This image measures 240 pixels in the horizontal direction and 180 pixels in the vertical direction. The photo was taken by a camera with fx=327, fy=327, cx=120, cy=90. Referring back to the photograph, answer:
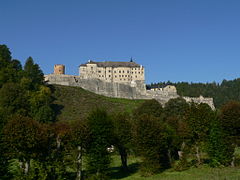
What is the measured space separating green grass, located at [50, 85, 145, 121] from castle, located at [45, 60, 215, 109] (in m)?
5.50

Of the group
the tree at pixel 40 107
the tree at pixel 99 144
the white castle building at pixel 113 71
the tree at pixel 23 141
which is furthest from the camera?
the white castle building at pixel 113 71

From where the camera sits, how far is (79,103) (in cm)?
10056

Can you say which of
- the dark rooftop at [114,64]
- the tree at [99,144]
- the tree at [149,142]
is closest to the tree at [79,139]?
the tree at [99,144]

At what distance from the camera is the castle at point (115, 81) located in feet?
394

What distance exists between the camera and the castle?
120 m

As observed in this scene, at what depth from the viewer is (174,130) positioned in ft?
138

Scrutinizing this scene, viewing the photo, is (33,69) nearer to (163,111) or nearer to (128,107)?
(128,107)

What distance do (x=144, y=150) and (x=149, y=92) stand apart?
9040cm

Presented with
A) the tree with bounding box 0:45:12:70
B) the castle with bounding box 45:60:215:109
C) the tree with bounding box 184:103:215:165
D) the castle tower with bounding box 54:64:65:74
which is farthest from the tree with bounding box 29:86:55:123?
the castle tower with bounding box 54:64:65:74

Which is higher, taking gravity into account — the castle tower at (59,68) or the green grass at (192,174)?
the castle tower at (59,68)

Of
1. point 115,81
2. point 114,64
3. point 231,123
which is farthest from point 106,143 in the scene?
point 114,64

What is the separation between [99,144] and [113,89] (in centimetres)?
8901

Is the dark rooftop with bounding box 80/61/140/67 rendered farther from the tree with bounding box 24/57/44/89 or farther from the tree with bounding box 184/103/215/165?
the tree with bounding box 184/103/215/165

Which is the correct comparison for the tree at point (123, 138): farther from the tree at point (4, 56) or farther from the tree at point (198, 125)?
the tree at point (4, 56)
